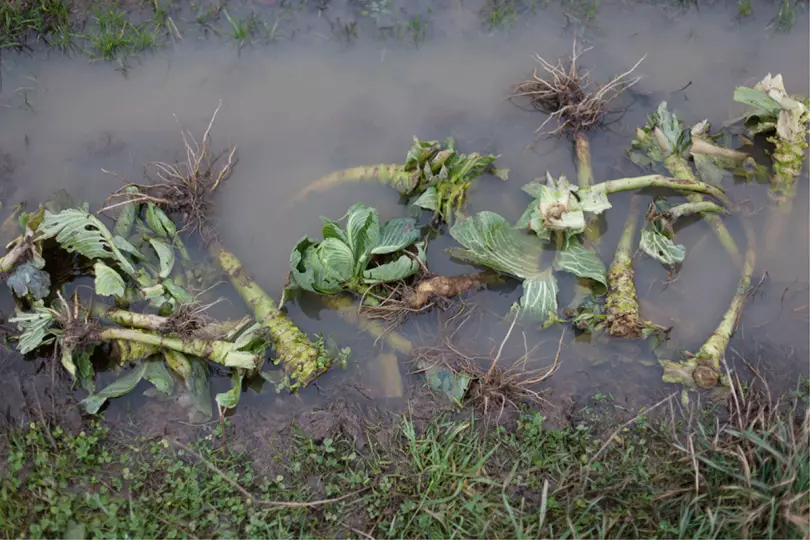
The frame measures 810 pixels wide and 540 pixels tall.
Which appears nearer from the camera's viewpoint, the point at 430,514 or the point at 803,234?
the point at 430,514

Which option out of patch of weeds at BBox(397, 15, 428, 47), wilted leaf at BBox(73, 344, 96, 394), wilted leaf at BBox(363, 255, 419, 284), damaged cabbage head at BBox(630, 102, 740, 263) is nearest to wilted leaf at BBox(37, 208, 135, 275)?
wilted leaf at BBox(73, 344, 96, 394)

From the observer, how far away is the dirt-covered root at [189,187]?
3.49 metres

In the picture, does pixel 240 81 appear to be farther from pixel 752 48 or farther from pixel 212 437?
pixel 752 48

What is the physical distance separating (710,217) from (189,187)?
2795mm

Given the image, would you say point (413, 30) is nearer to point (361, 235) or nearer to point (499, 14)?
point (499, 14)

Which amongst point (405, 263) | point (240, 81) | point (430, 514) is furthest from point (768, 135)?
point (240, 81)

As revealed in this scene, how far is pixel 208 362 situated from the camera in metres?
3.26

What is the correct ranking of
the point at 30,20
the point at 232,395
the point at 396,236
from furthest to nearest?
the point at 30,20 < the point at 396,236 < the point at 232,395

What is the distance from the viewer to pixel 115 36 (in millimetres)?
3975

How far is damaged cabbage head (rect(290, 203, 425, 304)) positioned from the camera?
10.3 ft

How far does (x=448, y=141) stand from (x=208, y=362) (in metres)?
1.71

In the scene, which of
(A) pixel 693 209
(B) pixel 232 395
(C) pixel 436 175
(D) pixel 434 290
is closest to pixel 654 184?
(A) pixel 693 209

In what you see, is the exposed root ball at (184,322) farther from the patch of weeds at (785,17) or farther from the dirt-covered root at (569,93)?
the patch of weeds at (785,17)

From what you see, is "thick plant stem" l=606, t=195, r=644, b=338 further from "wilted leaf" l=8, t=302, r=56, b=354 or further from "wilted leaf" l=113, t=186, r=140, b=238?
"wilted leaf" l=8, t=302, r=56, b=354
